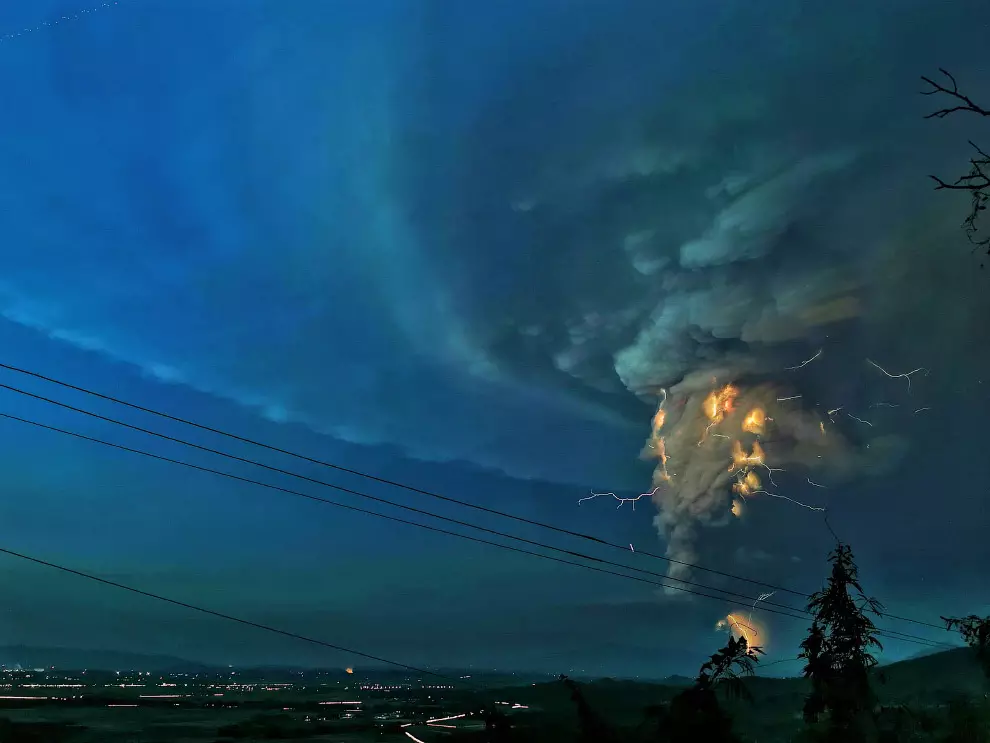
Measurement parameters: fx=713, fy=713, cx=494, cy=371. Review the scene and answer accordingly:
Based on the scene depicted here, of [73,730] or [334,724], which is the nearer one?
[73,730]

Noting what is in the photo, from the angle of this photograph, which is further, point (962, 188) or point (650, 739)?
point (650, 739)

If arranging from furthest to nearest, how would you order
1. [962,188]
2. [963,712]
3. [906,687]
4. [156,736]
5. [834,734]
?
[906,687] → [156,736] → [963,712] → [834,734] → [962,188]

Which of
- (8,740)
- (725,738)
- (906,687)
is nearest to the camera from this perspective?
(725,738)

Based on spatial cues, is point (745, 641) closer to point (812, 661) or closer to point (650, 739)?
point (650, 739)

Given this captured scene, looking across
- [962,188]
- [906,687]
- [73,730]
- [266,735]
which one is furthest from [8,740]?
[906,687]

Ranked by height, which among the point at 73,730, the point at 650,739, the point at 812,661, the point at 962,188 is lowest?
the point at 73,730

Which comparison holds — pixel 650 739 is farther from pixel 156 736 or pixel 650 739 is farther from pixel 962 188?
pixel 156 736

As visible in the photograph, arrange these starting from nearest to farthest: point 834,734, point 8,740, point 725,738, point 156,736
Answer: point 725,738
point 834,734
point 8,740
point 156,736

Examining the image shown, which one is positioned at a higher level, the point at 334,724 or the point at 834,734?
the point at 834,734

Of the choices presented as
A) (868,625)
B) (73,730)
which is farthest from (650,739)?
(73,730)
